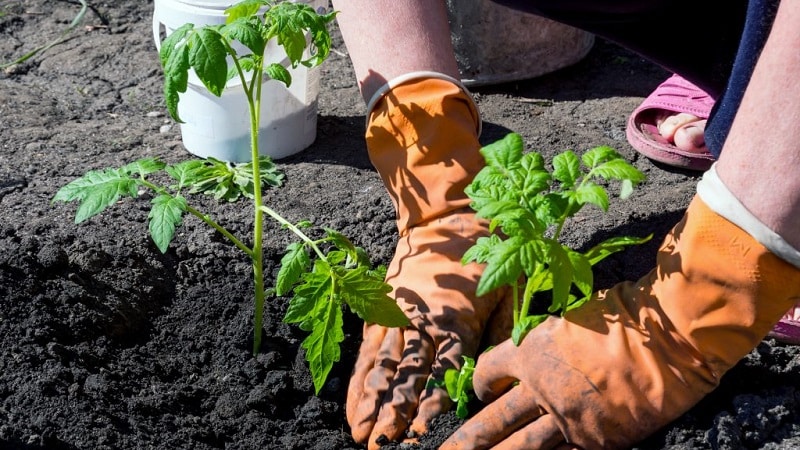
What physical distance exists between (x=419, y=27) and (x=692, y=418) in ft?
3.35

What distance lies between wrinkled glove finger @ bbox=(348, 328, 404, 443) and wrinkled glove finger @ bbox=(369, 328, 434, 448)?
1 centimetres

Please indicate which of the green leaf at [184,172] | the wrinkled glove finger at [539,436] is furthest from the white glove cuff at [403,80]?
the wrinkled glove finger at [539,436]

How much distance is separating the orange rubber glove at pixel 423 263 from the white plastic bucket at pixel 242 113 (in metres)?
0.69

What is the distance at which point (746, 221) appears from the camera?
5.42 feet

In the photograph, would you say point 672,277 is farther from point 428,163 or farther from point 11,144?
point 11,144

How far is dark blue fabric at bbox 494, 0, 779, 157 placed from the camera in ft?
8.12

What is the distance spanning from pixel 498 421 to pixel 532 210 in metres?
0.42

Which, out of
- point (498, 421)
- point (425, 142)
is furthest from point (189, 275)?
point (498, 421)

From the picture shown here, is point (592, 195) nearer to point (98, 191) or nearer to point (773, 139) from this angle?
point (773, 139)

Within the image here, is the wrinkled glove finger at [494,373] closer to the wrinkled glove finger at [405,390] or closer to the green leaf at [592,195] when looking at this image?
the wrinkled glove finger at [405,390]

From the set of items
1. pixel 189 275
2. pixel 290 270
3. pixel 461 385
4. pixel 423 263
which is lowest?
pixel 189 275

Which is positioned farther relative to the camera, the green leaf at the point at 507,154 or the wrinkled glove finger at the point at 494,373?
the wrinkled glove finger at the point at 494,373

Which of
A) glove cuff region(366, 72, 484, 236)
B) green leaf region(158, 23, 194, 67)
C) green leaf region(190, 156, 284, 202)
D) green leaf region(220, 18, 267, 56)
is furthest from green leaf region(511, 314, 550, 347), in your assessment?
green leaf region(190, 156, 284, 202)

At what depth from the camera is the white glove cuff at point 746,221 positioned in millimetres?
1646
